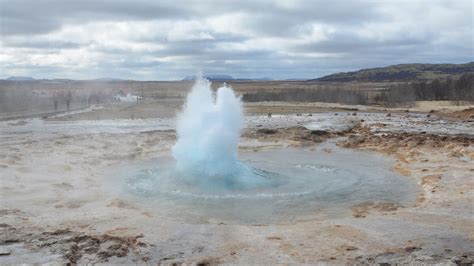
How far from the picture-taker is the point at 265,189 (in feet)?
32.8

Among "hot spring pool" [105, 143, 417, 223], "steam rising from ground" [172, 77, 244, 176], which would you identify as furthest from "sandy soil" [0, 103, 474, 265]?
"steam rising from ground" [172, 77, 244, 176]

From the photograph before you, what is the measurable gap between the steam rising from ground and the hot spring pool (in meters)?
0.37

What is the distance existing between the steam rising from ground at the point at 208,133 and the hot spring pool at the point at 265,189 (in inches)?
14.6

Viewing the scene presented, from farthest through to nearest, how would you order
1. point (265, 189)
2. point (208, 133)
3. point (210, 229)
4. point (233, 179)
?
1. point (208, 133)
2. point (233, 179)
3. point (265, 189)
4. point (210, 229)

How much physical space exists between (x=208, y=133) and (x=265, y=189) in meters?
2.33

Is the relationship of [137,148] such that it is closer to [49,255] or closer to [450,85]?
[49,255]

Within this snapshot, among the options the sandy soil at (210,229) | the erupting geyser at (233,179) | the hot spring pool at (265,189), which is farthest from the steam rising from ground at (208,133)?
the sandy soil at (210,229)

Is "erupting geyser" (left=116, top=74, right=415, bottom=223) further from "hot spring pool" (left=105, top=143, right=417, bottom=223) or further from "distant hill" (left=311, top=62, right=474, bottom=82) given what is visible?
"distant hill" (left=311, top=62, right=474, bottom=82)

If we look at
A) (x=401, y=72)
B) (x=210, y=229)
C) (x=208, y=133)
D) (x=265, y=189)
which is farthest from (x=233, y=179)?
(x=401, y=72)

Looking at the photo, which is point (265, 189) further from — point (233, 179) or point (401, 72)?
point (401, 72)

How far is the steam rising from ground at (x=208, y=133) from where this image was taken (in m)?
11.2

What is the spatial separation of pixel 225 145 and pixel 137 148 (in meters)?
5.78

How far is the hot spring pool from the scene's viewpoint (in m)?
8.37

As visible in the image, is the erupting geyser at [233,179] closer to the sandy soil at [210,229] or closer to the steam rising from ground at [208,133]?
the steam rising from ground at [208,133]
